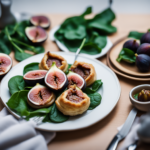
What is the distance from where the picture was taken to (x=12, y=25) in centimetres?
267

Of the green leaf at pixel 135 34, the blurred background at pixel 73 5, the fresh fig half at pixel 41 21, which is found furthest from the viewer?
the blurred background at pixel 73 5

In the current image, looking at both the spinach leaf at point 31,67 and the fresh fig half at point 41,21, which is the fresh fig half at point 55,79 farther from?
the fresh fig half at point 41,21

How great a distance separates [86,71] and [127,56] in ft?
1.86

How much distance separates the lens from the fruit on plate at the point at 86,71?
69.9 inches

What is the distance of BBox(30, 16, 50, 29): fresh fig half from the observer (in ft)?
9.03

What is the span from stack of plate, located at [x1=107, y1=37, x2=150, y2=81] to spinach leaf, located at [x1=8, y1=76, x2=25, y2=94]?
0.96 meters

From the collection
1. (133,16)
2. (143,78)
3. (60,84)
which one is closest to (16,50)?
(60,84)

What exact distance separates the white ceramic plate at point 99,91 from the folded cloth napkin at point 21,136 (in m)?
0.07

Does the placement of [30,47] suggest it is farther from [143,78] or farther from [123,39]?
[143,78]

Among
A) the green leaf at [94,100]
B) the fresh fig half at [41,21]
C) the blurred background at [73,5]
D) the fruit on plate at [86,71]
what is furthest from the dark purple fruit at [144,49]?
the blurred background at [73,5]

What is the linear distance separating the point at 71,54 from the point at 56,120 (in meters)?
0.93

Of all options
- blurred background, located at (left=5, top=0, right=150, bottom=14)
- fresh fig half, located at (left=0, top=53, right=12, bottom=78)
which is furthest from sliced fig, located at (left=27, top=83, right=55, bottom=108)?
blurred background, located at (left=5, top=0, right=150, bottom=14)

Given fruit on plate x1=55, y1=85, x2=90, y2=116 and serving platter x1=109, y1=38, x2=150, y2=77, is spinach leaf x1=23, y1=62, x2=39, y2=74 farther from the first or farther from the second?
serving platter x1=109, y1=38, x2=150, y2=77

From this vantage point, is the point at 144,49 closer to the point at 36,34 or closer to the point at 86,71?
the point at 86,71
